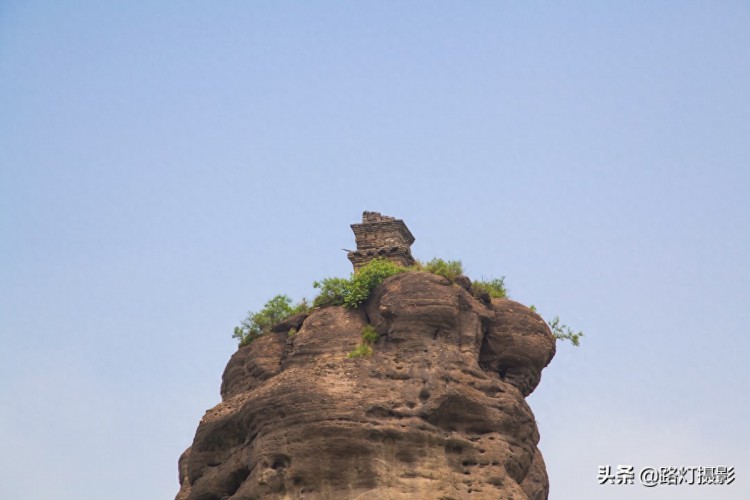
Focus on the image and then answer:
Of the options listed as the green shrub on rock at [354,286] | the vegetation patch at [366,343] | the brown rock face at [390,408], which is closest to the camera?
the brown rock face at [390,408]

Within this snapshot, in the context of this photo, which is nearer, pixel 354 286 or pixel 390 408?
pixel 390 408

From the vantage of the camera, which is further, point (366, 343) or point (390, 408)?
point (366, 343)

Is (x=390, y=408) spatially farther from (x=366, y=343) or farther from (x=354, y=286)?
(x=354, y=286)

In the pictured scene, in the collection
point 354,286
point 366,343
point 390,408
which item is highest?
point 354,286

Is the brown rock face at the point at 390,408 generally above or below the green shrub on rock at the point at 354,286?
below

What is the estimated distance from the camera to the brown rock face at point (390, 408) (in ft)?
80.8

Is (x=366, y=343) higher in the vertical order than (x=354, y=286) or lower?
lower

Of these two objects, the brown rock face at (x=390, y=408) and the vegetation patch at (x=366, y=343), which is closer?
the brown rock face at (x=390, y=408)

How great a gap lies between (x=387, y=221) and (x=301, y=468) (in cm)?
1115

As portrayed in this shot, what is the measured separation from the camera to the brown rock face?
24.6 metres

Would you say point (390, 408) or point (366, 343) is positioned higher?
point (366, 343)

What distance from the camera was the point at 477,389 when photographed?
26406 mm

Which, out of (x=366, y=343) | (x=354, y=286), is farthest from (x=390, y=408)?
(x=354, y=286)

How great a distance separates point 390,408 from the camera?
82.8ft
